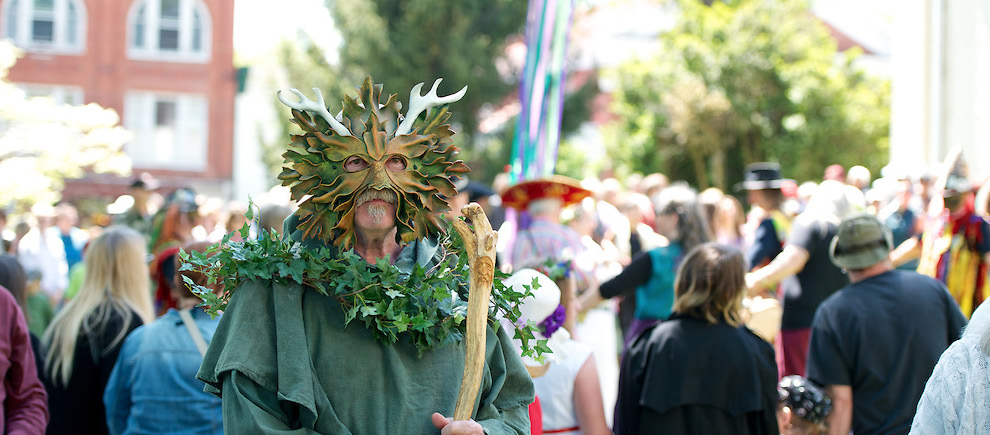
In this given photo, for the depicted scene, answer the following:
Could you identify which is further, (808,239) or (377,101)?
(808,239)

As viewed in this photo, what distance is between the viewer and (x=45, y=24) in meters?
28.0

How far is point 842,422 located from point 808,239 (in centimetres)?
218

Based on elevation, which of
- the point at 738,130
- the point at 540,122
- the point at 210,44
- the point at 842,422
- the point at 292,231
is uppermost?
the point at 210,44

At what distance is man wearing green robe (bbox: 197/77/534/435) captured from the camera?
262 cm

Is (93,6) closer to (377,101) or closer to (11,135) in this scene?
(11,135)

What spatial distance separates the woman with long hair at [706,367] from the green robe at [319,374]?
1.59 meters

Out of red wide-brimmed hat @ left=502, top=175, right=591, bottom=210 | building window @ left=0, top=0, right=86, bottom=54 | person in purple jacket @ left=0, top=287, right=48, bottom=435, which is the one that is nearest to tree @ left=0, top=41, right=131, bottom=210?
building window @ left=0, top=0, right=86, bottom=54

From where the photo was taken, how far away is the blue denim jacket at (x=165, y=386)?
13.2 ft

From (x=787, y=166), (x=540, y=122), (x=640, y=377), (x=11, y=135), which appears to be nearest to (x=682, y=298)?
(x=640, y=377)

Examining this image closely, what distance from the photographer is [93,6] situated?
27.9 metres

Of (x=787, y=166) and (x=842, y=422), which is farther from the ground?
(x=787, y=166)

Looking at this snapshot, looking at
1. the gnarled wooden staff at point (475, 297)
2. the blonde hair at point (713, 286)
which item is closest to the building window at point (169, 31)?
the blonde hair at point (713, 286)

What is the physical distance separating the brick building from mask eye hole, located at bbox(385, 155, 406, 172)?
27.0 m

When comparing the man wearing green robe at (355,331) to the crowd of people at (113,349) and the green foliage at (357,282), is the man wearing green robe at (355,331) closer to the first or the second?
the green foliage at (357,282)
